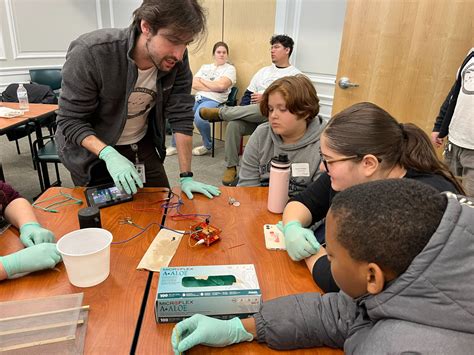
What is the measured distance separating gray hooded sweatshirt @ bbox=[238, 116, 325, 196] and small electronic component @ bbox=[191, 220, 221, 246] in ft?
1.81

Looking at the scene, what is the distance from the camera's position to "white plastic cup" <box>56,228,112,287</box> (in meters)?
0.88

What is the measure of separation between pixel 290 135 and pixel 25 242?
1.21 meters

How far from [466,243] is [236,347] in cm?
50

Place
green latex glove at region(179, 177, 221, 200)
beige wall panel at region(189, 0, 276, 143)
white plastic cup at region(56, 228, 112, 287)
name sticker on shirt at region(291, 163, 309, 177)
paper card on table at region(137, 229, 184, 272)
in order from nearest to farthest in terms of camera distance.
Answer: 1. white plastic cup at region(56, 228, 112, 287)
2. paper card on table at region(137, 229, 184, 272)
3. green latex glove at region(179, 177, 221, 200)
4. name sticker on shirt at region(291, 163, 309, 177)
5. beige wall panel at region(189, 0, 276, 143)

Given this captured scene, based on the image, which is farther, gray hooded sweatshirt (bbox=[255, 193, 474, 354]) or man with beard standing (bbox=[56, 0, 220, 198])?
man with beard standing (bbox=[56, 0, 220, 198])

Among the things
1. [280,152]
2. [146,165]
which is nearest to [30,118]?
[146,165]

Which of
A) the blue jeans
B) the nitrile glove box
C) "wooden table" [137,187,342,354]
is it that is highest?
the nitrile glove box

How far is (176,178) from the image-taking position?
11.1 feet

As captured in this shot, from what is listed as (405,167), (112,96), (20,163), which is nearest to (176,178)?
(20,163)

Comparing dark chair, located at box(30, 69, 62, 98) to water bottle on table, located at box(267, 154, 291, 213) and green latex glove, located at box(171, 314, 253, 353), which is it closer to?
water bottle on table, located at box(267, 154, 291, 213)

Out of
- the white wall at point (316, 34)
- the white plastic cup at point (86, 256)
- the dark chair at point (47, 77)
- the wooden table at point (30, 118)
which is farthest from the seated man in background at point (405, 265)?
the dark chair at point (47, 77)

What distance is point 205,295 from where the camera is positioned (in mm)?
797

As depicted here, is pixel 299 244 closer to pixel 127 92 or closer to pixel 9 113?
pixel 127 92

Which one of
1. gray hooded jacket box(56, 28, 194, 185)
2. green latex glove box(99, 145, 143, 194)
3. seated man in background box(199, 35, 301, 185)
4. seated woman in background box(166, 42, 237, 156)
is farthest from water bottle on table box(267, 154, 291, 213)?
seated woman in background box(166, 42, 237, 156)
